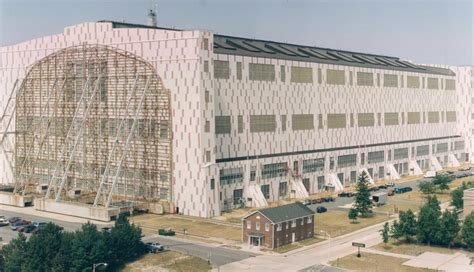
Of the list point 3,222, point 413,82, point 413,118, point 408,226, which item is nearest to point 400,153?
point 413,118

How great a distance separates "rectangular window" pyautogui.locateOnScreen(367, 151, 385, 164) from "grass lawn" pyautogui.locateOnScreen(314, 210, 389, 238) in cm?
4055

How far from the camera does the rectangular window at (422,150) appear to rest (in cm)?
15850

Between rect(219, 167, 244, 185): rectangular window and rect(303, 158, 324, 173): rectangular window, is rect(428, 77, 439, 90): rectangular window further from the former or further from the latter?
rect(219, 167, 244, 185): rectangular window

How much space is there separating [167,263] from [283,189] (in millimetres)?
47802

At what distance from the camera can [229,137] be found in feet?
342

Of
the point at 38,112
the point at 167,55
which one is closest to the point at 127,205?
the point at 167,55

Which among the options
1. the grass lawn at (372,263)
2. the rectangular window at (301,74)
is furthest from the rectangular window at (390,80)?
the grass lawn at (372,263)

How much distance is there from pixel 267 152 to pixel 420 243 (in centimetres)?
3926

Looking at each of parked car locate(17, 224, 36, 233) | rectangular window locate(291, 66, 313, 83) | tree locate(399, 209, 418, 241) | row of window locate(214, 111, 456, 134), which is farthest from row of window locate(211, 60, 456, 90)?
tree locate(399, 209, 418, 241)

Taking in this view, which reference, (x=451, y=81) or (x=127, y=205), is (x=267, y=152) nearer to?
(x=127, y=205)

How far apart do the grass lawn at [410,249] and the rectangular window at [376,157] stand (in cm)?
6120

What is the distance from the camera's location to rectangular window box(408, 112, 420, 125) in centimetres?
15912

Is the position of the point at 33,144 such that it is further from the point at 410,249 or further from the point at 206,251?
the point at 410,249

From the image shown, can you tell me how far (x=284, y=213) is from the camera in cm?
8025
